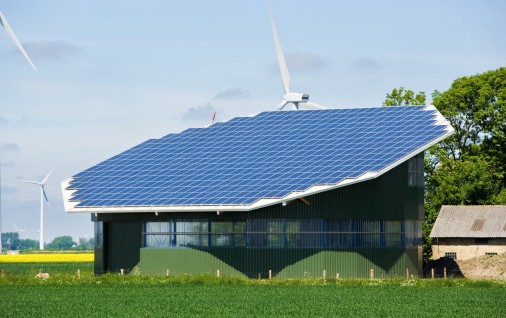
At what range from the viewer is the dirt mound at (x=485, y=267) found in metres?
87.2

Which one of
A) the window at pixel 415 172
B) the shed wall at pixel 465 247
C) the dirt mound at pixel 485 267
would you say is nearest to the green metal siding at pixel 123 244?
the window at pixel 415 172

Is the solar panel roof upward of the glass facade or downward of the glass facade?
upward

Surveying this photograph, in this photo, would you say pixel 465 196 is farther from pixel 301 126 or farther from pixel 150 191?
pixel 150 191

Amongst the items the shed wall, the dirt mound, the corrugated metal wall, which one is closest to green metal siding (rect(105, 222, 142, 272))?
the corrugated metal wall

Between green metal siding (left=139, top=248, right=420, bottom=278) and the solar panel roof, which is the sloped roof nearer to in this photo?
the solar panel roof

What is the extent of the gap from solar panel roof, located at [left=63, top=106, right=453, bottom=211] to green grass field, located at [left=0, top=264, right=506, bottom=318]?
5.60 m

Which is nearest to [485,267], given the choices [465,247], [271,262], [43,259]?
[465,247]

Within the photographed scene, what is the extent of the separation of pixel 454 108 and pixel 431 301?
57978 mm

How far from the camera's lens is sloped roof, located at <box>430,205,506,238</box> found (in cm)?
10212

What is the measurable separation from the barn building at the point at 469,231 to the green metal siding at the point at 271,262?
1104 inches

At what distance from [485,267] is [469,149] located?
26.4m

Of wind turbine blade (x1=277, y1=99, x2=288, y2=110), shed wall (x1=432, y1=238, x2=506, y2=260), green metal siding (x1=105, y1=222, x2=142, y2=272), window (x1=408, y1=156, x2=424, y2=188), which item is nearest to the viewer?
green metal siding (x1=105, y1=222, x2=142, y2=272)

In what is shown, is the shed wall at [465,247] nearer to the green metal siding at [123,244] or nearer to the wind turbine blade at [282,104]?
the wind turbine blade at [282,104]

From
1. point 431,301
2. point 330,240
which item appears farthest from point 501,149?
point 431,301
